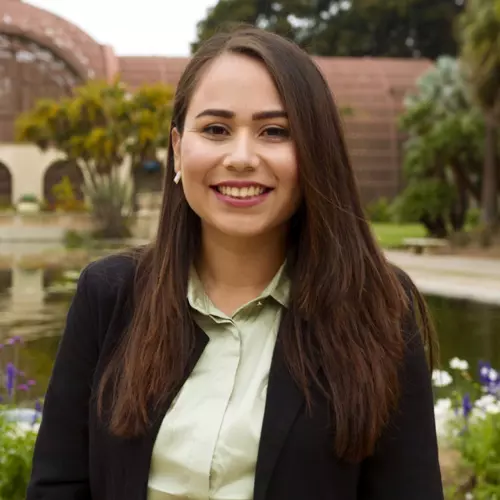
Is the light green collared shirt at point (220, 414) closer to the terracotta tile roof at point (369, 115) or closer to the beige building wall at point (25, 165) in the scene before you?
the beige building wall at point (25, 165)

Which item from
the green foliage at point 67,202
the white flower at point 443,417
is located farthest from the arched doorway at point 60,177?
the white flower at point 443,417

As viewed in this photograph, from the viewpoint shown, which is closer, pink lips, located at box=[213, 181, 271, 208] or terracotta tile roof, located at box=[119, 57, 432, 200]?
pink lips, located at box=[213, 181, 271, 208]

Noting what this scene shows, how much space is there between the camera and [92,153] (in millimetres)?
26219

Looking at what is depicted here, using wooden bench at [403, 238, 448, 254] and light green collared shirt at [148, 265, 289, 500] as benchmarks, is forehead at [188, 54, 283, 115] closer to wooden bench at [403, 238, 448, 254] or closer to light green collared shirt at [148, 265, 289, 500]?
light green collared shirt at [148, 265, 289, 500]

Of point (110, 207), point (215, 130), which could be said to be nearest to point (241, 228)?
point (215, 130)

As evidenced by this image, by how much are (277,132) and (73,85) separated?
42.2 metres

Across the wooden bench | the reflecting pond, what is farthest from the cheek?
the wooden bench

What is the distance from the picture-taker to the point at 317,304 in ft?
5.24

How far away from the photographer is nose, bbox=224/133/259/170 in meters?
1.55

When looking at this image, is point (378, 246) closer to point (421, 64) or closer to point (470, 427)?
point (470, 427)

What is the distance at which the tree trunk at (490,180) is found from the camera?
21.1 metres

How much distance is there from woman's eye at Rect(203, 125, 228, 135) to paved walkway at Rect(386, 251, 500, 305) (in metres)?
7.17

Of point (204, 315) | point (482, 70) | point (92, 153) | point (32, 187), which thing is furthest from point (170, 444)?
point (32, 187)

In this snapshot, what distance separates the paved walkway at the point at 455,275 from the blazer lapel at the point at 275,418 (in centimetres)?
718
